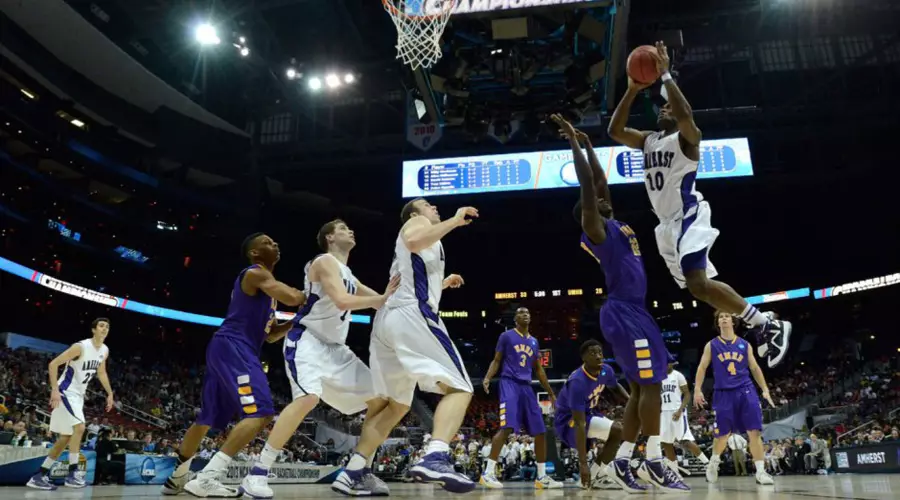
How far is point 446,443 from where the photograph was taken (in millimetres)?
3873

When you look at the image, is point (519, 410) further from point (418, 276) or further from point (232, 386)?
point (232, 386)

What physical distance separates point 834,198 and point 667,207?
26259 mm

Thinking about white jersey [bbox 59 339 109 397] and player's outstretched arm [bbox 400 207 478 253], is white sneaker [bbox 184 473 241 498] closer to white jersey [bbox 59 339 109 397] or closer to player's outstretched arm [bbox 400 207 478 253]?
player's outstretched arm [bbox 400 207 478 253]

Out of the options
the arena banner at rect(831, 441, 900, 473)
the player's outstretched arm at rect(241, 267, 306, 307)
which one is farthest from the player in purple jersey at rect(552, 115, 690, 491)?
the arena banner at rect(831, 441, 900, 473)

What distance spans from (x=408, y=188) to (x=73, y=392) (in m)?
14.6

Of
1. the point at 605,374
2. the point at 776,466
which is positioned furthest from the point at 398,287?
the point at 776,466

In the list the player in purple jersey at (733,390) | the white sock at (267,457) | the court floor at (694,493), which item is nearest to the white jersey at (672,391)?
the player in purple jersey at (733,390)

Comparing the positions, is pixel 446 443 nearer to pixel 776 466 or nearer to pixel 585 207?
pixel 585 207

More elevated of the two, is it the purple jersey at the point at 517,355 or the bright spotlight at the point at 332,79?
the bright spotlight at the point at 332,79

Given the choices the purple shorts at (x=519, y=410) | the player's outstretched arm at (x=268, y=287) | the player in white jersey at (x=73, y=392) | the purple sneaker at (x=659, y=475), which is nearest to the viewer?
the player's outstretched arm at (x=268, y=287)

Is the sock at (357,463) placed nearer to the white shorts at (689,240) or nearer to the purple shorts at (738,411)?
the white shorts at (689,240)

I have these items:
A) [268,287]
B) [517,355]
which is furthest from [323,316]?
[517,355]

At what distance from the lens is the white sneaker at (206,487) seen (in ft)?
13.7

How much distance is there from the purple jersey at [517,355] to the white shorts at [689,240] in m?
3.15
